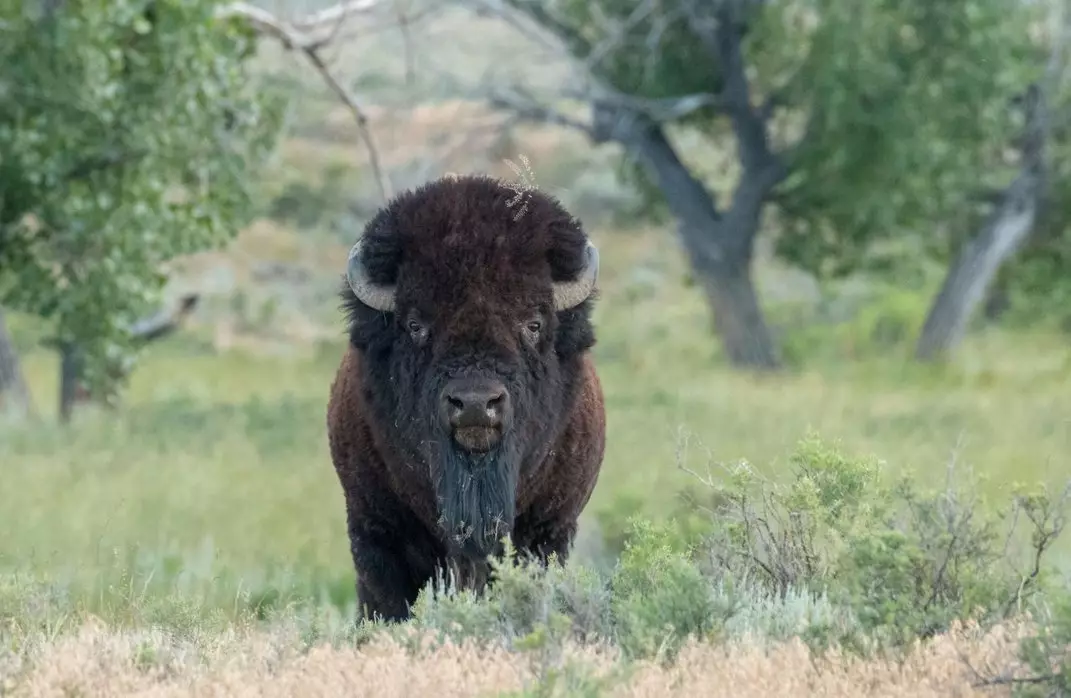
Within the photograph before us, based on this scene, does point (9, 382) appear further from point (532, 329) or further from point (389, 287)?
point (532, 329)

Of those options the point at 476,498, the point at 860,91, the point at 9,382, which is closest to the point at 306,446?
the point at 9,382

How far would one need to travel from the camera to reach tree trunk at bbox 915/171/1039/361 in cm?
2814

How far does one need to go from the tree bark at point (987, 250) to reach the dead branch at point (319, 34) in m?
12.8

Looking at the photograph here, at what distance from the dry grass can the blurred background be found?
4.71ft

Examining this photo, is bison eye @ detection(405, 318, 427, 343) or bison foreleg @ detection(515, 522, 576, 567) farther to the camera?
bison foreleg @ detection(515, 522, 576, 567)

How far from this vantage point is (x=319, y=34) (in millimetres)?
19609

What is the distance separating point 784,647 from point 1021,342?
26753 mm

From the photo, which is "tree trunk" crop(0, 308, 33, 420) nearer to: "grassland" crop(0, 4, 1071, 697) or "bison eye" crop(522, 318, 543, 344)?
"grassland" crop(0, 4, 1071, 697)

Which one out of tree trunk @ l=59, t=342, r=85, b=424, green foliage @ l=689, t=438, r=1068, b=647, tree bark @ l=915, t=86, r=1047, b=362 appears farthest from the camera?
tree bark @ l=915, t=86, r=1047, b=362

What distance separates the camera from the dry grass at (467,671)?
5301mm

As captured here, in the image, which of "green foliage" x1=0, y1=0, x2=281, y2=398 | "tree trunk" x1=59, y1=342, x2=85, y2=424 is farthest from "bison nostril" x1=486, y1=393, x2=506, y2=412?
"tree trunk" x1=59, y1=342, x2=85, y2=424

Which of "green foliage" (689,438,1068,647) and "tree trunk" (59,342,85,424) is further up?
"green foliage" (689,438,1068,647)

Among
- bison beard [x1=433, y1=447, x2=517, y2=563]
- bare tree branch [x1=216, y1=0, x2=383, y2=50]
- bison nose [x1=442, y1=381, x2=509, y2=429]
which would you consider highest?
bare tree branch [x1=216, y1=0, x2=383, y2=50]

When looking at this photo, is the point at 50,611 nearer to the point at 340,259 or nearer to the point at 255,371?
the point at 255,371
